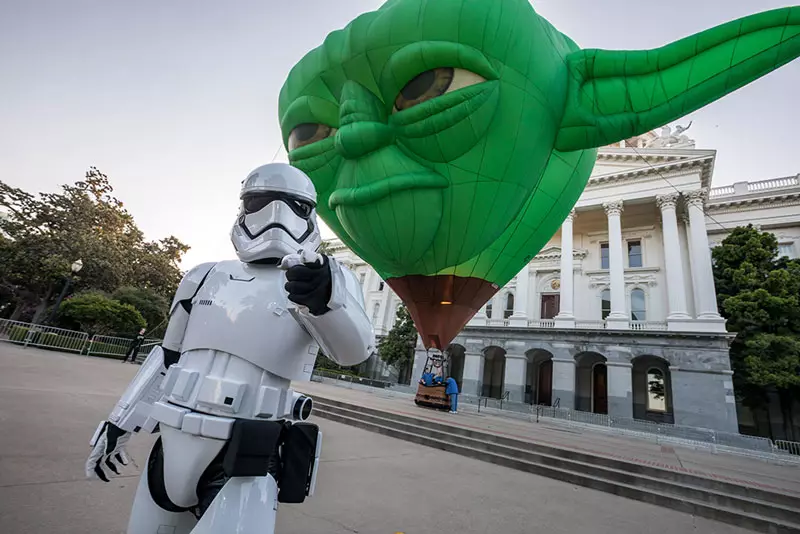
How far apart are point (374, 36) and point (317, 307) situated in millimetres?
4073

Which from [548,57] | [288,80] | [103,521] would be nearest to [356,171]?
[288,80]

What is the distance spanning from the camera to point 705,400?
17.6m

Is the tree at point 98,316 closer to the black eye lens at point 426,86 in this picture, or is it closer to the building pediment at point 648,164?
the black eye lens at point 426,86

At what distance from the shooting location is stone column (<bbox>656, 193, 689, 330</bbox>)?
Result: 19875mm

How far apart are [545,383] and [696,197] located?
1501 cm

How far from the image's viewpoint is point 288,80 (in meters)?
5.45

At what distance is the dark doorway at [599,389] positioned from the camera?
23.9 metres

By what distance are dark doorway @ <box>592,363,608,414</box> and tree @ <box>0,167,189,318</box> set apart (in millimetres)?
30064

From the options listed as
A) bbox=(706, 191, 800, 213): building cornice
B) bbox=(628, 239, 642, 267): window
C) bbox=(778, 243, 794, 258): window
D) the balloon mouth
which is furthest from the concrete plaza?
bbox=(706, 191, 800, 213): building cornice

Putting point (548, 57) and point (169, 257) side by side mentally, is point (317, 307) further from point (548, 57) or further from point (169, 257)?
point (169, 257)

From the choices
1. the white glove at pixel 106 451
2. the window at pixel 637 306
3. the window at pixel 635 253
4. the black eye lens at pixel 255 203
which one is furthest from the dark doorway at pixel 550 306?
the white glove at pixel 106 451

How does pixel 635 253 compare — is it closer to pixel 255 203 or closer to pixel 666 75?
pixel 666 75

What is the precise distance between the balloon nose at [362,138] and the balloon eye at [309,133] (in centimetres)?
63

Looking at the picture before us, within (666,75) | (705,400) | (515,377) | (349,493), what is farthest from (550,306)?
(349,493)
